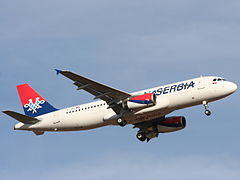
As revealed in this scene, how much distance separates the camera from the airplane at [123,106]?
59062 mm

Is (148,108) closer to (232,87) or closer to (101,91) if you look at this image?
(101,91)

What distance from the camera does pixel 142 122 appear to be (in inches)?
2640

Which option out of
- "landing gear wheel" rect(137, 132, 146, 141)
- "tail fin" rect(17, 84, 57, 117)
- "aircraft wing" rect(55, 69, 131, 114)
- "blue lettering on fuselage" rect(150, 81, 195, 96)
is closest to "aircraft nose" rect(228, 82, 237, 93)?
"blue lettering on fuselage" rect(150, 81, 195, 96)

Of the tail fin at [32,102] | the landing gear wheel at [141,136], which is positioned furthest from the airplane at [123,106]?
the landing gear wheel at [141,136]

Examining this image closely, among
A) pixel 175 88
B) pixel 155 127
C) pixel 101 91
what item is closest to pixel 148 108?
pixel 175 88

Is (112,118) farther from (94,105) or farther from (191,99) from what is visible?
(191,99)

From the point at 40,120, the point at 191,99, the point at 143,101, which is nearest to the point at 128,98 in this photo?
the point at 143,101

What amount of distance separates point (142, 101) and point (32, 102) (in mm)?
15261

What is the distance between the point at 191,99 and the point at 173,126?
8.55m

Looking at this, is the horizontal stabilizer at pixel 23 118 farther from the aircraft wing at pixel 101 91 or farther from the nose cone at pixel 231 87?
the nose cone at pixel 231 87

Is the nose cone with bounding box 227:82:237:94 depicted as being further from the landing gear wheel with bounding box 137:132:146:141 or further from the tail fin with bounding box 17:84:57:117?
the tail fin with bounding box 17:84:57:117

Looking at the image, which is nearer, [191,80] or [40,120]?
[191,80]

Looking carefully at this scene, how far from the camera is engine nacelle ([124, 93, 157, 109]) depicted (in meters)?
58.8

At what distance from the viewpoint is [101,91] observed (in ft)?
196
